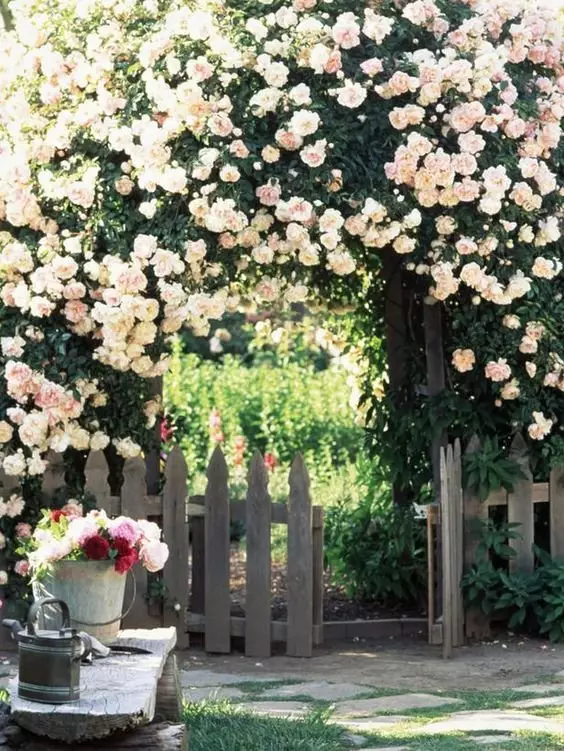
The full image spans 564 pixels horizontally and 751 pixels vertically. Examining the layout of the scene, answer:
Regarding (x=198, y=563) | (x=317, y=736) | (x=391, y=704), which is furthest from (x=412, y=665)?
(x=317, y=736)

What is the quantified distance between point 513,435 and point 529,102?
1805 mm

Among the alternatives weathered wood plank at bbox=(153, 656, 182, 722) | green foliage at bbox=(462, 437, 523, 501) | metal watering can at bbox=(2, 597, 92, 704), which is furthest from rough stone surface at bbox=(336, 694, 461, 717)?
metal watering can at bbox=(2, 597, 92, 704)

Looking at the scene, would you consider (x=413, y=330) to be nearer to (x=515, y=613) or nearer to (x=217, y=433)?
(x=515, y=613)

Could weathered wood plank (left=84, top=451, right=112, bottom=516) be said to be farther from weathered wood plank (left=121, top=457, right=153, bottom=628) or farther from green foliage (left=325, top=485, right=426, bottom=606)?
green foliage (left=325, top=485, right=426, bottom=606)

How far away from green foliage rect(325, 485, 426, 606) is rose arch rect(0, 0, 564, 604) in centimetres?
119

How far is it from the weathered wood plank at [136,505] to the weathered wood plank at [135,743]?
2895 millimetres

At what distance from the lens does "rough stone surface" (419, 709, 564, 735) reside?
220 inches

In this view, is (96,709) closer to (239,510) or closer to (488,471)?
(239,510)

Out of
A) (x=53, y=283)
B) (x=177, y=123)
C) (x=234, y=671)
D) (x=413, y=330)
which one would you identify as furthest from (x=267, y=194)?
(x=234, y=671)

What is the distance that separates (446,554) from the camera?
299 inches

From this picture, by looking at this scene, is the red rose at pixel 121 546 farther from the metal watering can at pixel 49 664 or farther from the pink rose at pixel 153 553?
the metal watering can at pixel 49 664

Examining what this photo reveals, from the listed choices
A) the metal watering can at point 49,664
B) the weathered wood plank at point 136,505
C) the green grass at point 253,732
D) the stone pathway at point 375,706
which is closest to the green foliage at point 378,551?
the weathered wood plank at point 136,505

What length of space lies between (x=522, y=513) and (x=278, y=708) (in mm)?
2269

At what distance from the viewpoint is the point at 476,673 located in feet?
23.4
